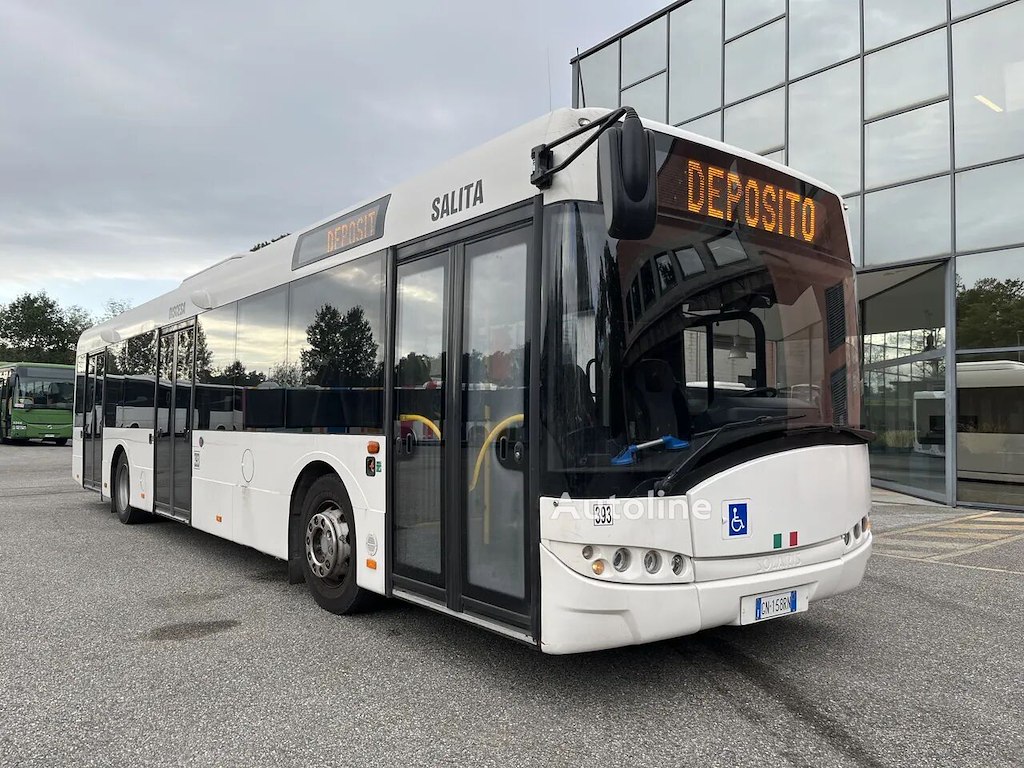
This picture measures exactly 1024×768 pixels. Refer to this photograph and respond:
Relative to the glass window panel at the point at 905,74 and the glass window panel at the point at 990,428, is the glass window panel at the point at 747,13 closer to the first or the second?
the glass window panel at the point at 905,74

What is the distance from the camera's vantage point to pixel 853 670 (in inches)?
176

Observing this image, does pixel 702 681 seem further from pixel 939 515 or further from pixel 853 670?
pixel 939 515

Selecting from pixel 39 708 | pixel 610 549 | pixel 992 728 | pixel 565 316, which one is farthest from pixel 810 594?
pixel 39 708

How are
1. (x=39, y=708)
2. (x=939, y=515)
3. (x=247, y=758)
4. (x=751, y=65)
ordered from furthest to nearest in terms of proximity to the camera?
(x=751, y=65), (x=939, y=515), (x=39, y=708), (x=247, y=758)

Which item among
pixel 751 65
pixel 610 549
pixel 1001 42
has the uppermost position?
pixel 751 65

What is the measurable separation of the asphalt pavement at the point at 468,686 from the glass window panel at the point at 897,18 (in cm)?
1082

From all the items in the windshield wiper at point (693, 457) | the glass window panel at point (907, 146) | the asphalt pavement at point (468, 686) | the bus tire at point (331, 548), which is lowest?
the asphalt pavement at point (468, 686)

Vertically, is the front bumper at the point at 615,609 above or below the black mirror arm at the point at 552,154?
below

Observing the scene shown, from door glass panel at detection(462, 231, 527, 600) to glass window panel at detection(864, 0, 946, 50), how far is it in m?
12.8

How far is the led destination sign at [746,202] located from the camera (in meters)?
4.10

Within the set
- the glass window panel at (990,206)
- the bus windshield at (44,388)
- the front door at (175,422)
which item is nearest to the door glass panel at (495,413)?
the front door at (175,422)

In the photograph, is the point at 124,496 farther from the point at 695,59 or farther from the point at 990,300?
the point at 695,59

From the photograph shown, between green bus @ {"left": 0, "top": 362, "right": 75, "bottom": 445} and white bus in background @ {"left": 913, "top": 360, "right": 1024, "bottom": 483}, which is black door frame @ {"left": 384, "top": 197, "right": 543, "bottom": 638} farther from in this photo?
green bus @ {"left": 0, "top": 362, "right": 75, "bottom": 445}

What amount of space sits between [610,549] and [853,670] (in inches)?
75.3
